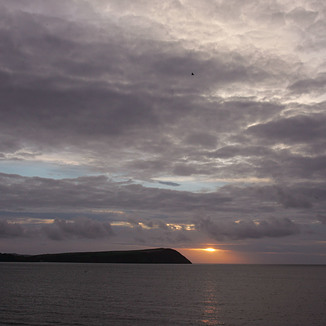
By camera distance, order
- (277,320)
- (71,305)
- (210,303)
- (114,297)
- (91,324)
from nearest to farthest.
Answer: (91,324), (277,320), (71,305), (210,303), (114,297)

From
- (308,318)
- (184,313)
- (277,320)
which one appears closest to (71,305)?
(184,313)

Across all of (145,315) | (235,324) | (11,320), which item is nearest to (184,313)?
(145,315)

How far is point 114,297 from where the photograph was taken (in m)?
102

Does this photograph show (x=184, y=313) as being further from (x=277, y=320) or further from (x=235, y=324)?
(x=277, y=320)

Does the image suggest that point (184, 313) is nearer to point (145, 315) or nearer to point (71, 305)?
point (145, 315)

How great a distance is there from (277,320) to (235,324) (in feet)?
35.0

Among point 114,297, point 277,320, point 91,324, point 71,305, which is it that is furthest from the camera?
point 114,297

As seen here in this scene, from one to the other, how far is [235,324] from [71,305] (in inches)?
1567

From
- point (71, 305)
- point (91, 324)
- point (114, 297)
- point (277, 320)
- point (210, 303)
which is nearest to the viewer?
point (91, 324)

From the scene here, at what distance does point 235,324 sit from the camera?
219 ft

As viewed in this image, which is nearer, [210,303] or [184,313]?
[184,313]

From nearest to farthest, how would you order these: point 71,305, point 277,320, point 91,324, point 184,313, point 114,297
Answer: point 91,324, point 277,320, point 184,313, point 71,305, point 114,297

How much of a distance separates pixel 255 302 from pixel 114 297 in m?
39.0

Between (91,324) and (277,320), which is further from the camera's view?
(277,320)
